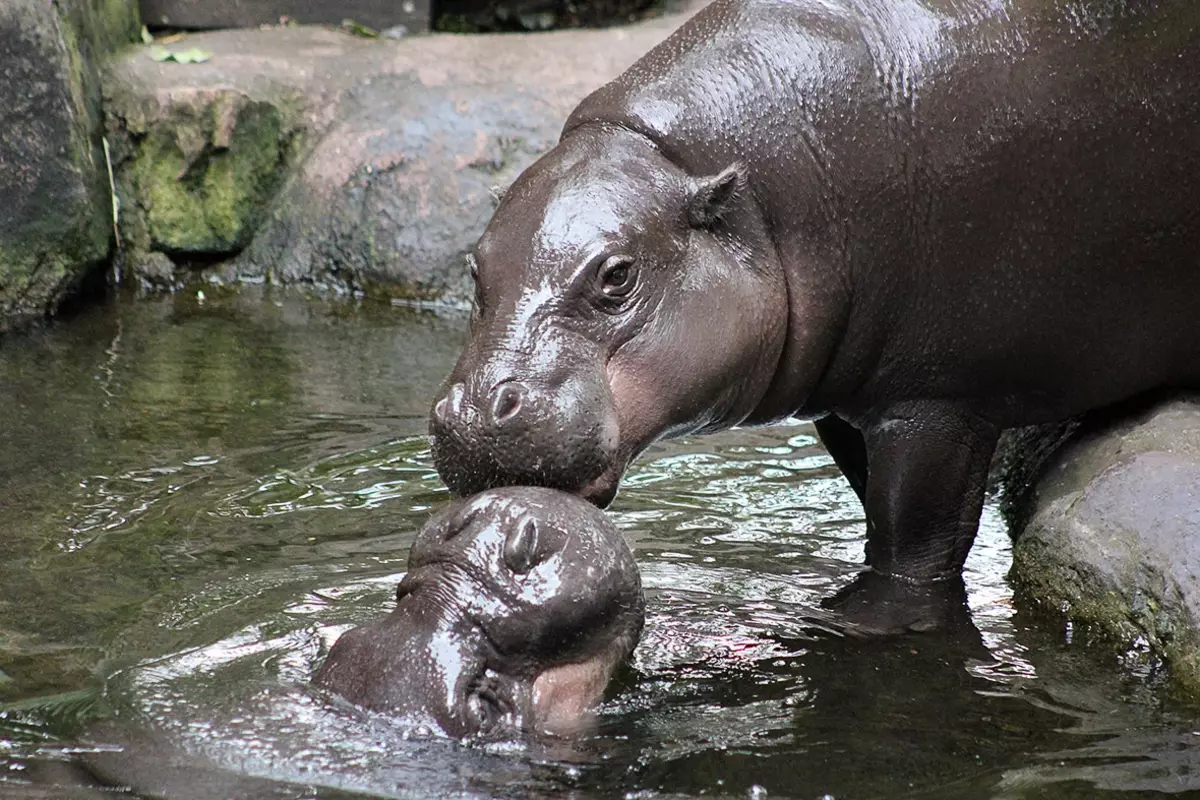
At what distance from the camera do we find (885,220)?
5.05 m

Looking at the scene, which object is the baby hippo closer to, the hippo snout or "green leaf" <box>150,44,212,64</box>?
the hippo snout

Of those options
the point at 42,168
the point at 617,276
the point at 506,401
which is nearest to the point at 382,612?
the point at 506,401

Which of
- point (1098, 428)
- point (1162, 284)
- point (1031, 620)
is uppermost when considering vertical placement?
point (1162, 284)

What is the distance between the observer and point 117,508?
5988 millimetres

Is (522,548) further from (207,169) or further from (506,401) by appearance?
(207,169)

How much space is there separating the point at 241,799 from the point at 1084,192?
117 inches

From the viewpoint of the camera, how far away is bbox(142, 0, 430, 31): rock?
35.9 ft

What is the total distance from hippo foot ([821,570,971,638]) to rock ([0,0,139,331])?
4.76m

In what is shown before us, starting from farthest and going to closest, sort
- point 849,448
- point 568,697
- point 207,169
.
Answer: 1. point 207,169
2. point 849,448
3. point 568,697

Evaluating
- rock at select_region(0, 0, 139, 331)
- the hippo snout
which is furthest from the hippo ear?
rock at select_region(0, 0, 139, 331)

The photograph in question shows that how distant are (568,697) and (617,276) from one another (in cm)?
113

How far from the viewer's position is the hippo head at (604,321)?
14.4 feet

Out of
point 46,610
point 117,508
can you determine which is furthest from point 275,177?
point 46,610

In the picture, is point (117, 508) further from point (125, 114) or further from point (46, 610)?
point (125, 114)
